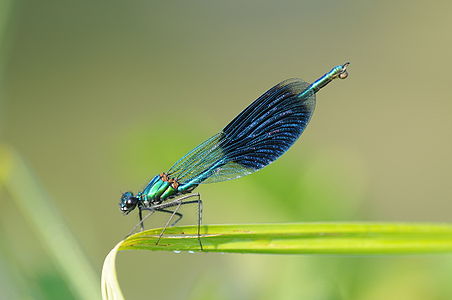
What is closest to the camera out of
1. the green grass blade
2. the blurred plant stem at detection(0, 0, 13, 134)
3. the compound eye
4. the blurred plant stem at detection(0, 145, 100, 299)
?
the green grass blade

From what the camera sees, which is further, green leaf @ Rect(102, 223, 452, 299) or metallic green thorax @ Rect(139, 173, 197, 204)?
metallic green thorax @ Rect(139, 173, 197, 204)

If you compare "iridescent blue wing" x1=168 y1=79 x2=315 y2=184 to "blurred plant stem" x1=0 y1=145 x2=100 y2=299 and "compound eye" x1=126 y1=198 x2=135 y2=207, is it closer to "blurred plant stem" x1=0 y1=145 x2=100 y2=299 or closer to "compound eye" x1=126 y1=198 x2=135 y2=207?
"compound eye" x1=126 y1=198 x2=135 y2=207

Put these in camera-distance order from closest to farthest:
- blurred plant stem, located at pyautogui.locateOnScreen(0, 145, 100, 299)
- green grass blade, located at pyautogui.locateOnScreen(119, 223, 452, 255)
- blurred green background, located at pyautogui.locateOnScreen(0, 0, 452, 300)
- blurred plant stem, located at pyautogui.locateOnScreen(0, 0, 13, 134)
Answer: green grass blade, located at pyautogui.locateOnScreen(119, 223, 452, 255) < blurred plant stem, located at pyautogui.locateOnScreen(0, 145, 100, 299) < blurred green background, located at pyautogui.locateOnScreen(0, 0, 452, 300) < blurred plant stem, located at pyautogui.locateOnScreen(0, 0, 13, 134)

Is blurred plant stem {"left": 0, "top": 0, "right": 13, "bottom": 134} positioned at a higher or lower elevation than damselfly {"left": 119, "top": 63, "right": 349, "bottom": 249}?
higher

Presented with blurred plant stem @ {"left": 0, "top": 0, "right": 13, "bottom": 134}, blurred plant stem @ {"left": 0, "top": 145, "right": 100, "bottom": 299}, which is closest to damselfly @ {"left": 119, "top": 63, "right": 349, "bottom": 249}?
blurred plant stem @ {"left": 0, "top": 145, "right": 100, "bottom": 299}

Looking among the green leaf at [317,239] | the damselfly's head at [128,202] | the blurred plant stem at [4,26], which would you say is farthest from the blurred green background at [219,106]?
the green leaf at [317,239]

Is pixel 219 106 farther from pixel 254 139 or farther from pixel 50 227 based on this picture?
pixel 50 227

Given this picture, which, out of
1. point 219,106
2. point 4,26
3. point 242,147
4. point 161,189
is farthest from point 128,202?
point 219,106
